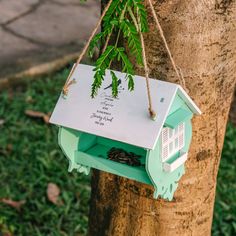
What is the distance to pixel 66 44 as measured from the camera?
5191 mm

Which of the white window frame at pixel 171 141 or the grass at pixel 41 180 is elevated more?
the white window frame at pixel 171 141

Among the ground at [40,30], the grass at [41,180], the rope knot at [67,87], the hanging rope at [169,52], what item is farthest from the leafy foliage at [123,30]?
the ground at [40,30]

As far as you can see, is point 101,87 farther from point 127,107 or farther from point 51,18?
point 51,18

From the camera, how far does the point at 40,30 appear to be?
5.40m

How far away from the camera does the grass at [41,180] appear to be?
128 inches

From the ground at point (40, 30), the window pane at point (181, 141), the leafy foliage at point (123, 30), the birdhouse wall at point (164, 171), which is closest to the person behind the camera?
the leafy foliage at point (123, 30)

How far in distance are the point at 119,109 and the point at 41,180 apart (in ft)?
6.72

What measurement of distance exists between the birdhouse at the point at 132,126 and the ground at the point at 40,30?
9.83 ft

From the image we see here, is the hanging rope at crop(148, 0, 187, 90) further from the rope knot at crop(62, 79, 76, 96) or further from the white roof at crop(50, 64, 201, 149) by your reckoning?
the rope knot at crop(62, 79, 76, 96)

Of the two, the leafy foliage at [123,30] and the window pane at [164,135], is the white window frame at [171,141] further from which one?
the leafy foliage at [123,30]

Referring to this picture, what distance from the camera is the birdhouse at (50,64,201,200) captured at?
5.08ft

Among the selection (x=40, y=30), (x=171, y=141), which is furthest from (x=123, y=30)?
(x=40, y=30)

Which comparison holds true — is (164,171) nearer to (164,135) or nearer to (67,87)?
(164,135)

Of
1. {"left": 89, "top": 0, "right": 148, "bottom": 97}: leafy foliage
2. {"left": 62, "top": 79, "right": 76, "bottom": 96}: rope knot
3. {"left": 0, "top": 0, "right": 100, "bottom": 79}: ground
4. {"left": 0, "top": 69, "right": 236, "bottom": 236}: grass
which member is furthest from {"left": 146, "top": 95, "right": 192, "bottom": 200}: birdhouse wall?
{"left": 0, "top": 0, "right": 100, "bottom": 79}: ground
